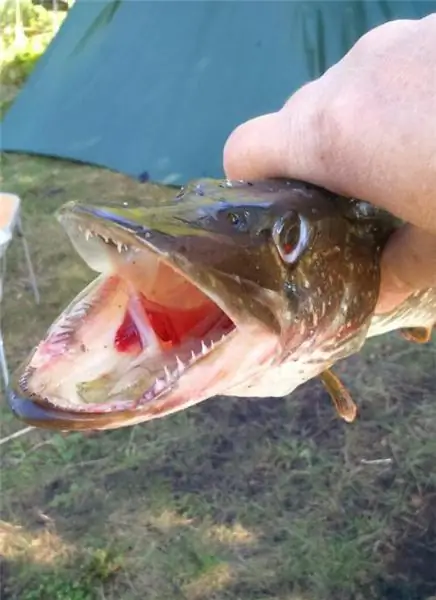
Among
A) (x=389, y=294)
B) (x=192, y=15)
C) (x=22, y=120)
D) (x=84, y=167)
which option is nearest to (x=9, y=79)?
(x=22, y=120)

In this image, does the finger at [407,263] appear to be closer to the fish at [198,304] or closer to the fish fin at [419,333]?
the fish at [198,304]

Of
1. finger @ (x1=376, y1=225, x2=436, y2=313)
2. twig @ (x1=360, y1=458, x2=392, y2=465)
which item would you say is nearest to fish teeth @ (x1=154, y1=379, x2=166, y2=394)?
finger @ (x1=376, y1=225, x2=436, y2=313)

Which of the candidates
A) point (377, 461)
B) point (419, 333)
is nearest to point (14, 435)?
point (377, 461)

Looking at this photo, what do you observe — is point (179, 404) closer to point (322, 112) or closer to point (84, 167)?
point (322, 112)

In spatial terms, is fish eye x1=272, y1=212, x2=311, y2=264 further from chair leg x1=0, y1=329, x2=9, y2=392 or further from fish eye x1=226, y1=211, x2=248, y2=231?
chair leg x1=0, y1=329, x2=9, y2=392

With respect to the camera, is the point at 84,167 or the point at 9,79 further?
the point at 9,79

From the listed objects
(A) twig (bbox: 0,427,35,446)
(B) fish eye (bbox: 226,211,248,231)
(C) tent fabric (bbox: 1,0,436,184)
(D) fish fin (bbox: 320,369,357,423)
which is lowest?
(A) twig (bbox: 0,427,35,446)

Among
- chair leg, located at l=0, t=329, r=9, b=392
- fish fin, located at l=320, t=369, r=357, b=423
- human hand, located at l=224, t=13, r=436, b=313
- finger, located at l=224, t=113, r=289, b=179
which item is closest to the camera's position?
human hand, located at l=224, t=13, r=436, b=313
